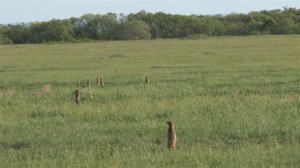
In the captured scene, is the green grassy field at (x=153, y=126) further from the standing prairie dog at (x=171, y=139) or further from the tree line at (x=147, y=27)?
the tree line at (x=147, y=27)

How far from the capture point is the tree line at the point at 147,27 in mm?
90750

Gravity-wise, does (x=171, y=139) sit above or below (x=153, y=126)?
above

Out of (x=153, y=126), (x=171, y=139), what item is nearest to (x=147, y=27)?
(x=153, y=126)

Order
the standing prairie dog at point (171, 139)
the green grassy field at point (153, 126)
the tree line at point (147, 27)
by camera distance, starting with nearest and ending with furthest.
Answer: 1. the green grassy field at point (153, 126)
2. the standing prairie dog at point (171, 139)
3. the tree line at point (147, 27)

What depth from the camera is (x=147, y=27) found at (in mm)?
96688

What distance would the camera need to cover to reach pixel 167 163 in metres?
8.89

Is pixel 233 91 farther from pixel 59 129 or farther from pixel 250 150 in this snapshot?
pixel 250 150

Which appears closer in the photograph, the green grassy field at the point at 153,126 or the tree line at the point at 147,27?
the green grassy field at the point at 153,126

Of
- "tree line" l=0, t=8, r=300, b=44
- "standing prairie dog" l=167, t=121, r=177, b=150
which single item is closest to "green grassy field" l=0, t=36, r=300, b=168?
"standing prairie dog" l=167, t=121, r=177, b=150

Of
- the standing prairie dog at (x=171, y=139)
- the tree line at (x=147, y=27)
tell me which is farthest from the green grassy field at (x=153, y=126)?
the tree line at (x=147, y=27)

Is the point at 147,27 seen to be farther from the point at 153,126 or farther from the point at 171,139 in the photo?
the point at 171,139

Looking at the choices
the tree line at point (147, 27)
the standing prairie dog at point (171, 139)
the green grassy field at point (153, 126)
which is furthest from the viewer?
the tree line at point (147, 27)

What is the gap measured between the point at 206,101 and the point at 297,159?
6.83 m

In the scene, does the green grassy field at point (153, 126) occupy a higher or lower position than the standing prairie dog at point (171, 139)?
lower
